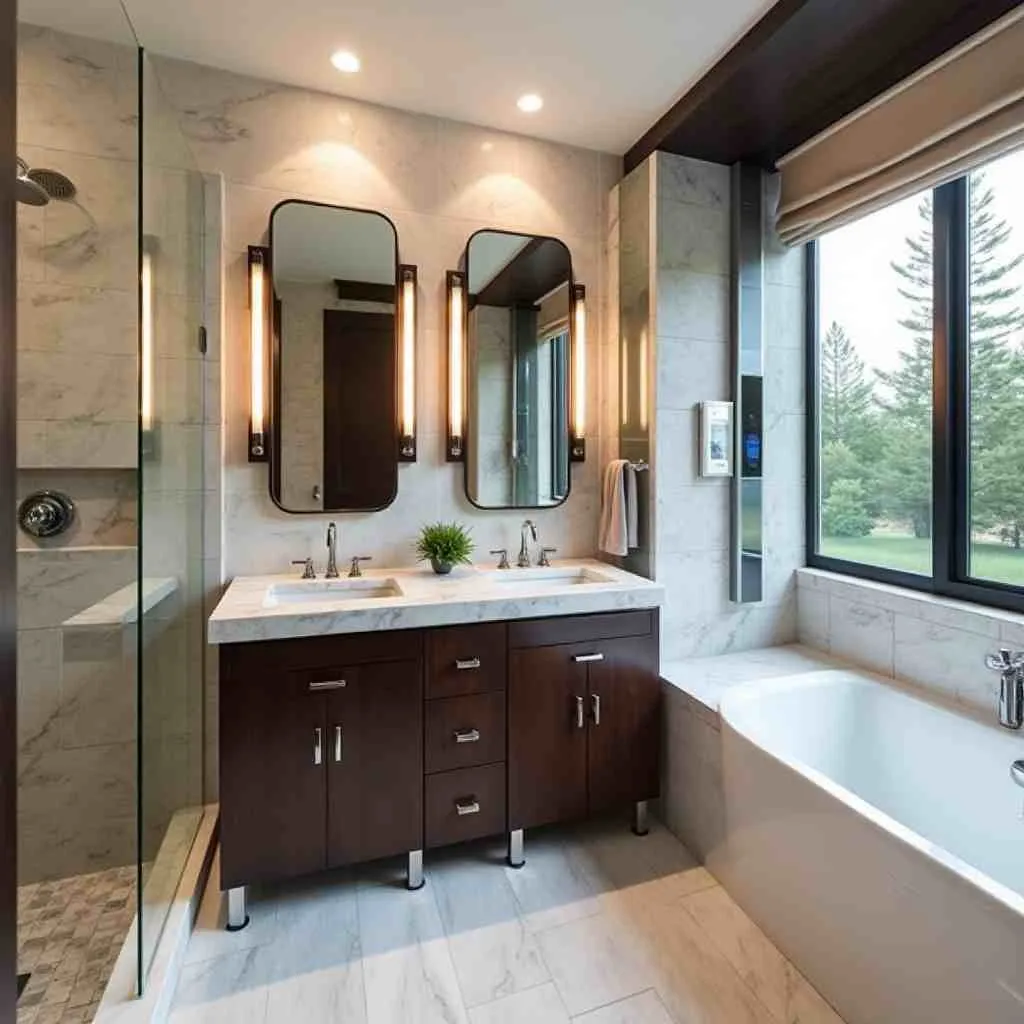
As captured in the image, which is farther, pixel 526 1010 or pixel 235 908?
pixel 235 908

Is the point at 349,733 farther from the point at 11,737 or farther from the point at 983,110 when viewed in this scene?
the point at 983,110

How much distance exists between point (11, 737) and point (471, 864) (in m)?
1.68

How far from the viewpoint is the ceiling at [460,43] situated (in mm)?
1844

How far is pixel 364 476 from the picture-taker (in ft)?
7.78

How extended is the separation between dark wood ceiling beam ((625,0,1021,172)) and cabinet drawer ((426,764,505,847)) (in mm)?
2387

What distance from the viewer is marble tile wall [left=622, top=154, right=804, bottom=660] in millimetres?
2416

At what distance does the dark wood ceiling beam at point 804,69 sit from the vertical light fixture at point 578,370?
64 cm

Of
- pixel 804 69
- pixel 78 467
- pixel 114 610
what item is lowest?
pixel 114 610

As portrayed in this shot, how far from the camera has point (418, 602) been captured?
6.23 ft

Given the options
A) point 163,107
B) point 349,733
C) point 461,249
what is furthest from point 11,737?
point 461,249

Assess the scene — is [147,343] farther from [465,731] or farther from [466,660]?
[465,731]

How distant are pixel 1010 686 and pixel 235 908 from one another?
231 cm

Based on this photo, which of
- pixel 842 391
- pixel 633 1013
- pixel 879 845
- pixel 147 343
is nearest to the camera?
pixel 879 845

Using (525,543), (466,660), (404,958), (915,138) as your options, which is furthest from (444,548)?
(915,138)
